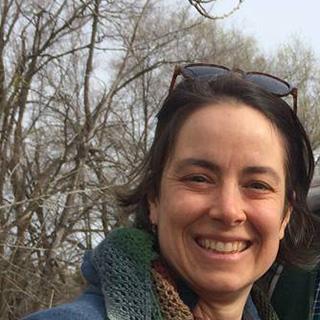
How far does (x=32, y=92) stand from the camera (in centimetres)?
841

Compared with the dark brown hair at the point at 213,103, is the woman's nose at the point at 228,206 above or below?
below

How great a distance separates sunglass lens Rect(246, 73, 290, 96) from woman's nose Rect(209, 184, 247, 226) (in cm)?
29

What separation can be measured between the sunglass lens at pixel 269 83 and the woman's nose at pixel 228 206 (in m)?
0.29

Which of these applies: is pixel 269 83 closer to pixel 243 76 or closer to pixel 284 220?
pixel 243 76

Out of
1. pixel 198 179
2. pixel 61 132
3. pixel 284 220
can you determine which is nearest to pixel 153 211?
pixel 198 179

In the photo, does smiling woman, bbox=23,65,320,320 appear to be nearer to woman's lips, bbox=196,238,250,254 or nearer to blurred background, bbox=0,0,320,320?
woman's lips, bbox=196,238,250,254

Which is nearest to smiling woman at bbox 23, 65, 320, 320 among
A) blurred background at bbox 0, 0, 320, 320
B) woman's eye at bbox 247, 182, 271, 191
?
woman's eye at bbox 247, 182, 271, 191

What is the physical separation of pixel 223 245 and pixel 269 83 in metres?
0.39

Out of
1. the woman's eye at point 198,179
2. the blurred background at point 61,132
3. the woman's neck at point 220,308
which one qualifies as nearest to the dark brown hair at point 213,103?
the woman's eye at point 198,179

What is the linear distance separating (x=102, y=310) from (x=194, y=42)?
1063 cm

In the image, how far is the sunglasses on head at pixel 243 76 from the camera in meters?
1.71

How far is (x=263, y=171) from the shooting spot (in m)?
1.58

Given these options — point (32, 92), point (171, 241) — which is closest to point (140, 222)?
point (171, 241)

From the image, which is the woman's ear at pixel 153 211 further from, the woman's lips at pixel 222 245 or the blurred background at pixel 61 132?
the blurred background at pixel 61 132
